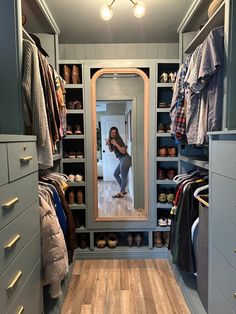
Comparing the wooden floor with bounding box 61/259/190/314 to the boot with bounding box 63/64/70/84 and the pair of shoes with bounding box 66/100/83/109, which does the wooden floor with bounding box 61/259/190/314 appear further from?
the boot with bounding box 63/64/70/84

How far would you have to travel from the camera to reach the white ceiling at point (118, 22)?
6.33 ft

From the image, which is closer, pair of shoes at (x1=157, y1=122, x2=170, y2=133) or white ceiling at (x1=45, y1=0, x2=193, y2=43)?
white ceiling at (x1=45, y1=0, x2=193, y2=43)

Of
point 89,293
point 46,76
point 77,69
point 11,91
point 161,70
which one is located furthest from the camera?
point 161,70

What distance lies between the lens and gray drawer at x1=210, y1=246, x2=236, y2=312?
1.09 meters

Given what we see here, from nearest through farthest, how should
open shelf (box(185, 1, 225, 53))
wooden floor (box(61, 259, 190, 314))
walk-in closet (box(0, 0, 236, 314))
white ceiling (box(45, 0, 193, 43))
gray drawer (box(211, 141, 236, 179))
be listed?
1. gray drawer (box(211, 141, 236, 179))
2. walk-in closet (box(0, 0, 236, 314))
3. open shelf (box(185, 1, 225, 53))
4. wooden floor (box(61, 259, 190, 314))
5. white ceiling (box(45, 0, 193, 43))

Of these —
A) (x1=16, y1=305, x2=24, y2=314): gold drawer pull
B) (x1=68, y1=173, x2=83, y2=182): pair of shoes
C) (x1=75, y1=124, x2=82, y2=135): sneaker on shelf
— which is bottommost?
(x1=16, y1=305, x2=24, y2=314): gold drawer pull

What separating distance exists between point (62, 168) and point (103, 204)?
594 millimetres

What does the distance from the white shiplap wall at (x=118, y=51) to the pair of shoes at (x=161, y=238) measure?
6.45ft

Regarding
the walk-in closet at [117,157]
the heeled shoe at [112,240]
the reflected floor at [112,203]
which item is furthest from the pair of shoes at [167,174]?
the heeled shoe at [112,240]

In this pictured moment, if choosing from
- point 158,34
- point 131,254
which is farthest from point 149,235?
point 158,34

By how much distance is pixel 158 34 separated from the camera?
2.47 m

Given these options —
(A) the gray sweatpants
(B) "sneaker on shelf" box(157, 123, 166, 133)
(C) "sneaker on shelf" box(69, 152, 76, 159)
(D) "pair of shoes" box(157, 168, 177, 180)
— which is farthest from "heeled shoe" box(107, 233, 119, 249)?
(B) "sneaker on shelf" box(157, 123, 166, 133)

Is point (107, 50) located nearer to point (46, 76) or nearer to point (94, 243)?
point (46, 76)

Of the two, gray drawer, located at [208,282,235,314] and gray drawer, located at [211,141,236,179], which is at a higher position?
gray drawer, located at [211,141,236,179]
